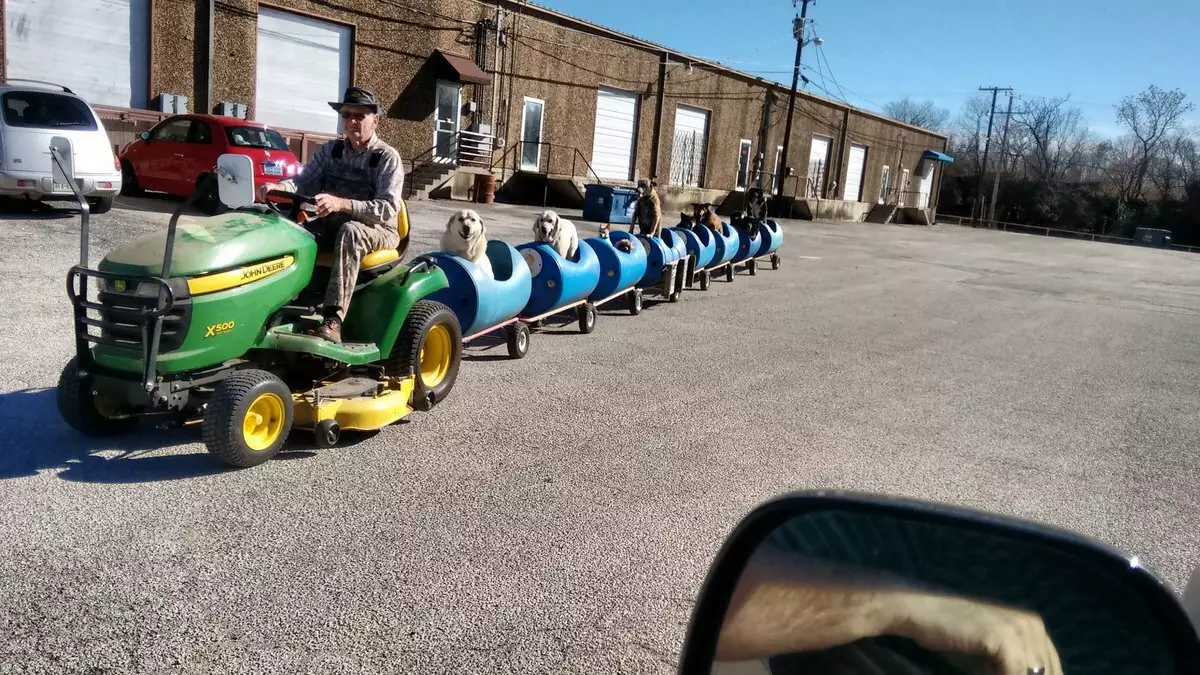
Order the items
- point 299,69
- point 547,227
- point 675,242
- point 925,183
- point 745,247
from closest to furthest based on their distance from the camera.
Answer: point 547,227
point 675,242
point 745,247
point 299,69
point 925,183

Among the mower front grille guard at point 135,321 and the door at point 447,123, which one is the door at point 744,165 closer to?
the door at point 447,123

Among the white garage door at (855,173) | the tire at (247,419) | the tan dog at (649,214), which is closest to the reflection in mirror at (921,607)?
the tire at (247,419)

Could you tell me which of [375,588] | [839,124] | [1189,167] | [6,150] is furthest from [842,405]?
[1189,167]

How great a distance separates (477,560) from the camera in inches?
158

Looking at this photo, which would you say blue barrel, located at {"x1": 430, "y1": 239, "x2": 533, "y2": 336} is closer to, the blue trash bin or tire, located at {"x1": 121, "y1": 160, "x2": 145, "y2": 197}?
tire, located at {"x1": 121, "y1": 160, "x2": 145, "y2": 197}

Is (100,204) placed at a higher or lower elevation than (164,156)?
lower

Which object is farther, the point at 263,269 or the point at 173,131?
the point at 173,131

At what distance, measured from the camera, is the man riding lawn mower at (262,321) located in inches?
181

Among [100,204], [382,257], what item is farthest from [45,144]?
[382,257]

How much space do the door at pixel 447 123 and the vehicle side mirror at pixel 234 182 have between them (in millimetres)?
23512

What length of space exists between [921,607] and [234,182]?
3.79 metres

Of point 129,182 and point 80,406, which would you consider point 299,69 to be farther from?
point 80,406

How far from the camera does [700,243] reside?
13656mm

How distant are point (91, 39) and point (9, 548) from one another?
1968 centimetres
